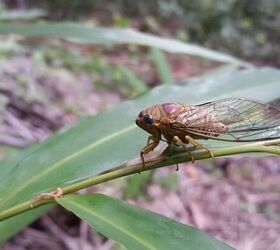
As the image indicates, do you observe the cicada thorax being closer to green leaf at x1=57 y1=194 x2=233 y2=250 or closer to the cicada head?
the cicada head

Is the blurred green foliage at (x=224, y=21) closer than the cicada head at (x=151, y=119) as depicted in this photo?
No

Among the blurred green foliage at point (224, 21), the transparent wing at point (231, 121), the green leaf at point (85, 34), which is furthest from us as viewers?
the blurred green foliage at point (224, 21)

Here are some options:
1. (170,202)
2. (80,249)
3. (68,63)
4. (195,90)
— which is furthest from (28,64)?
(195,90)

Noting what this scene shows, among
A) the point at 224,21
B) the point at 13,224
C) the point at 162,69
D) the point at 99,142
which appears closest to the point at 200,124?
the point at 99,142

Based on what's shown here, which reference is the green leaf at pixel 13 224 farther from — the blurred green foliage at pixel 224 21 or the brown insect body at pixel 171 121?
the blurred green foliage at pixel 224 21

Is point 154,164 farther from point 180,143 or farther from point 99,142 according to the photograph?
point 99,142

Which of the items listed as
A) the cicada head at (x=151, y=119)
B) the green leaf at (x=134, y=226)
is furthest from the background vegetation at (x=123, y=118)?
the cicada head at (x=151, y=119)
